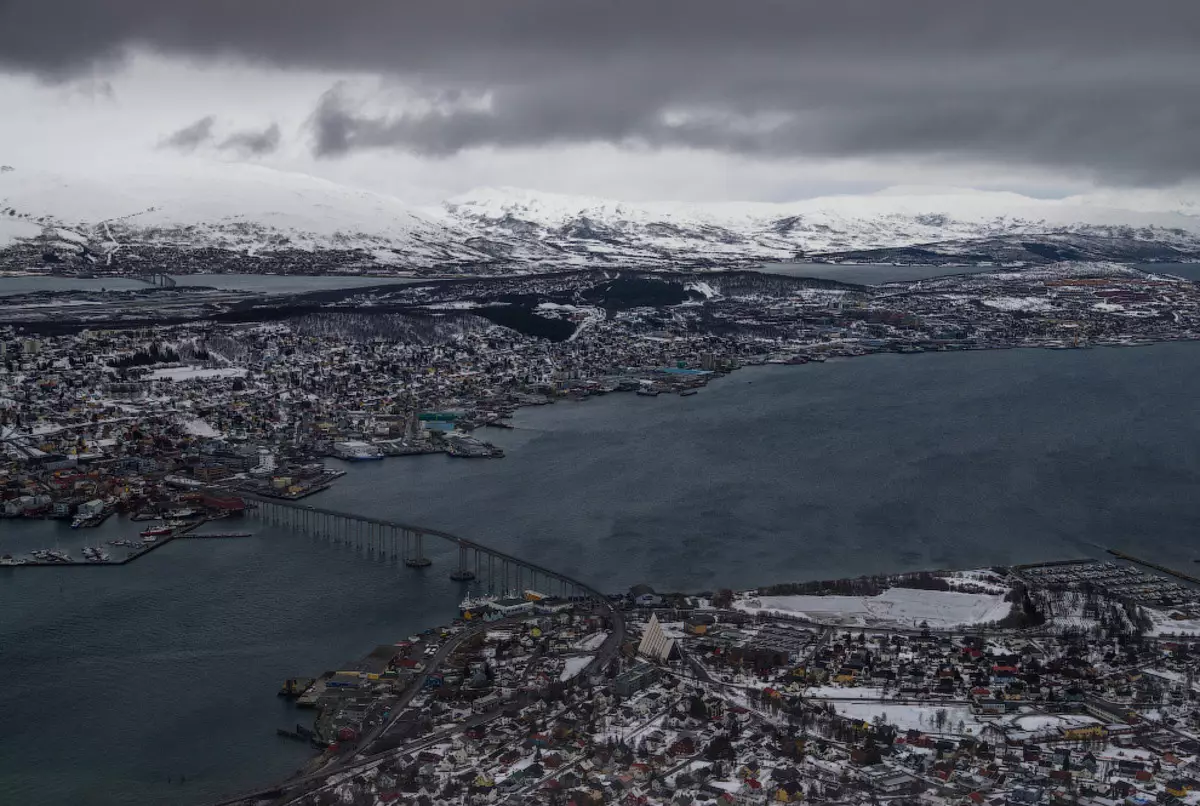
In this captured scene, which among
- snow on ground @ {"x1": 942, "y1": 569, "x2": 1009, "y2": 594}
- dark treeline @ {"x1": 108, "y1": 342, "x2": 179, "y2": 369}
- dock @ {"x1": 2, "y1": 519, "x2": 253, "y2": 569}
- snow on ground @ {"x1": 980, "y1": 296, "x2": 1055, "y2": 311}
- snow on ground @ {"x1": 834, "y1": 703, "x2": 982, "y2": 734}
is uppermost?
snow on ground @ {"x1": 980, "y1": 296, "x2": 1055, "y2": 311}

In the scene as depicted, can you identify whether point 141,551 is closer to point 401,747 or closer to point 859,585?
point 401,747

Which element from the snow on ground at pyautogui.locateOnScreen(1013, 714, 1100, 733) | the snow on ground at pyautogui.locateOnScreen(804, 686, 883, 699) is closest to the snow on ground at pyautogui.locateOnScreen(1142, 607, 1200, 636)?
the snow on ground at pyautogui.locateOnScreen(1013, 714, 1100, 733)

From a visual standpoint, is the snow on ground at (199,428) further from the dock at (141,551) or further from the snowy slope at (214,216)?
the snowy slope at (214,216)

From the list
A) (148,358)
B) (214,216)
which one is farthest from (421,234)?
(148,358)

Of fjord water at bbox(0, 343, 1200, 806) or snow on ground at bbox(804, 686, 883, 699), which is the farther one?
snow on ground at bbox(804, 686, 883, 699)

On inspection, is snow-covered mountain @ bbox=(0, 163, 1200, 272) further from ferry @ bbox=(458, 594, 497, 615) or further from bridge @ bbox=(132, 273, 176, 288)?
ferry @ bbox=(458, 594, 497, 615)

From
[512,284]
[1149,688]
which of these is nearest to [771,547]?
[1149,688]
